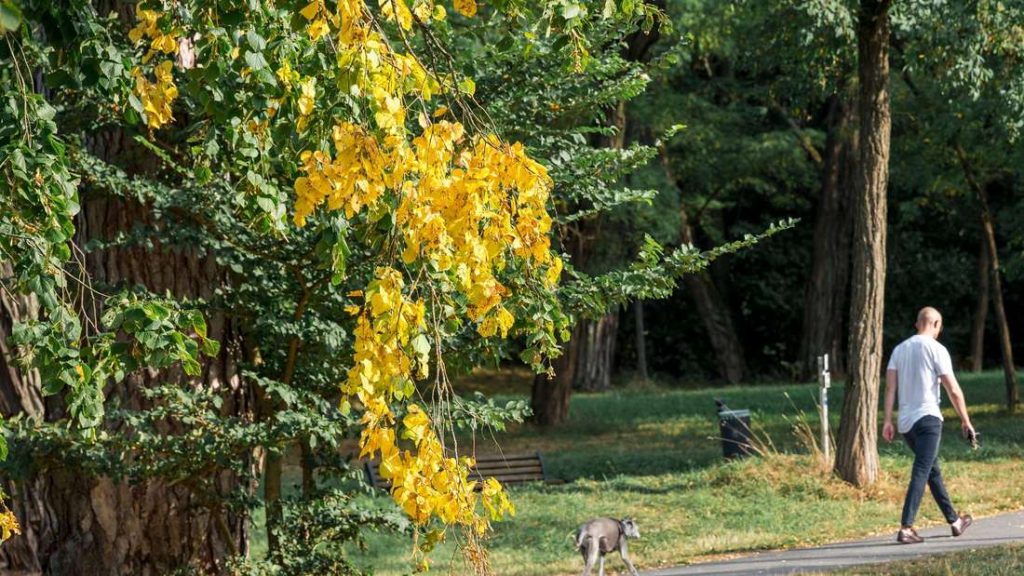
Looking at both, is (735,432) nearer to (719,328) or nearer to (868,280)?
(868,280)

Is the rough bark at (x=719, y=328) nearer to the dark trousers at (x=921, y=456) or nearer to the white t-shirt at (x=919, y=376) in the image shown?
the white t-shirt at (x=919, y=376)

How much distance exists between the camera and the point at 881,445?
1853 centimetres

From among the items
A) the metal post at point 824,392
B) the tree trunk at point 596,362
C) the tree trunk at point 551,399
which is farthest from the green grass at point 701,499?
the tree trunk at point 596,362

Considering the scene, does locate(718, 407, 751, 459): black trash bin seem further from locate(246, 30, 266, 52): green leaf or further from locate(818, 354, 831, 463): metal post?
locate(246, 30, 266, 52): green leaf

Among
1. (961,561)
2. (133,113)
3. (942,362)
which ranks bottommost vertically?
(961,561)

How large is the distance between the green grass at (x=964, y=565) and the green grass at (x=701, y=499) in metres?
1.98

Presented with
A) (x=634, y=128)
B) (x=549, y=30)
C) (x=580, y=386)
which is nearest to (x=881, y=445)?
(x=634, y=128)

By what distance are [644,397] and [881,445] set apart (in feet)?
42.2

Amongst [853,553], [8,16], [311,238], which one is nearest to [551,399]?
[853,553]

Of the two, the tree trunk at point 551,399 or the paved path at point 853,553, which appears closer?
the paved path at point 853,553

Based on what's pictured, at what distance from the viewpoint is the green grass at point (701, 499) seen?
1184 cm

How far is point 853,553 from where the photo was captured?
10.5 metres

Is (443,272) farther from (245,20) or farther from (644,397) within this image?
(644,397)

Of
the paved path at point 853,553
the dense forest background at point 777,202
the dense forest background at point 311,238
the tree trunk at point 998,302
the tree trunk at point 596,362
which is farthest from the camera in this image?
the tree trunk at point 596,362
